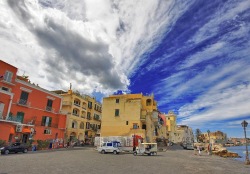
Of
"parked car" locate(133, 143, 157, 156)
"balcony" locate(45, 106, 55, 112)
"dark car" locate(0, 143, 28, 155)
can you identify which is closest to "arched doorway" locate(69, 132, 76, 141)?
"balcony" locate(45, 106, 55, 112)

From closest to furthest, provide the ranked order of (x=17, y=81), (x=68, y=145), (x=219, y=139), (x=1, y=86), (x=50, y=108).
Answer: (x=1, y=86), (x=17, y=81), (x=50, y=108), (x=68, y=145), (x=219, y=139)

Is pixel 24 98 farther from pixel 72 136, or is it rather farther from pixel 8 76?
pixel 72 136

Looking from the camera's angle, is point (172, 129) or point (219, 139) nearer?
point (172, 129)

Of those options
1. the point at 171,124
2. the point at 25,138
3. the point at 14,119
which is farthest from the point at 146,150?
the point at 171,124

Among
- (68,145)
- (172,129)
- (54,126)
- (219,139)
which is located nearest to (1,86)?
(54,126)

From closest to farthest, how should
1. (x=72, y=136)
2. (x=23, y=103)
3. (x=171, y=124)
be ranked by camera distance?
(x=23, y=103)
(x=72, y=136)
(x=171, y=124)

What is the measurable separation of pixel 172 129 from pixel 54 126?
69.5m

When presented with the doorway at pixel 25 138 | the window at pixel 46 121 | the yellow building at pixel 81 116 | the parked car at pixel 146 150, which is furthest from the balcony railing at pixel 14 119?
the parked car at pixel 146 150

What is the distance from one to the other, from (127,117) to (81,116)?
14.0 meters

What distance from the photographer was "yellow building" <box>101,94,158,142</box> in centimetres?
4872

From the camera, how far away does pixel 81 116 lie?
181ft

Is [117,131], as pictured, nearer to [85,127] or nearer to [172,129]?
[85,127]

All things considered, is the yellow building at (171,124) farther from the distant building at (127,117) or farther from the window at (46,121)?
the window at (46,121)

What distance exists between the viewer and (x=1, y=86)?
100.0ft
